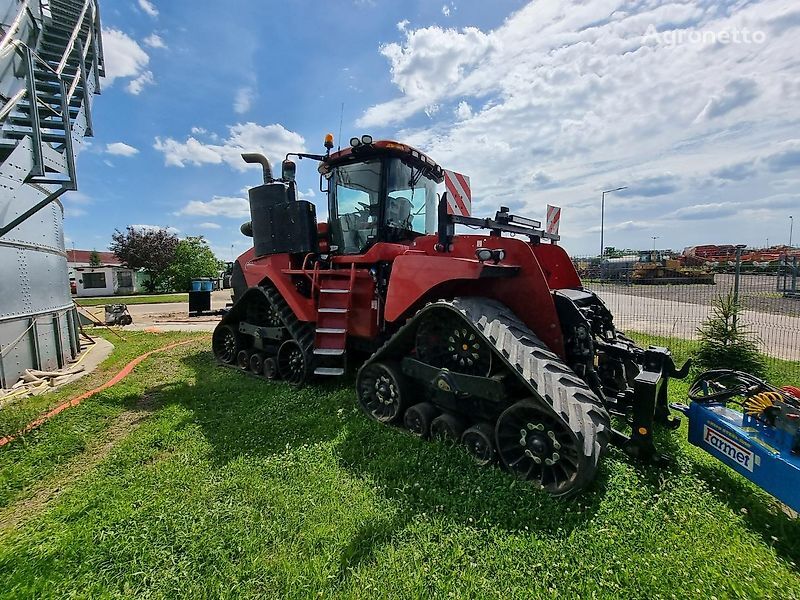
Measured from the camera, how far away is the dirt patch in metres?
3.04

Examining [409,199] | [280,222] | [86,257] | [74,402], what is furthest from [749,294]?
[86,257]

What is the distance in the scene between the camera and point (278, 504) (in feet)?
9.62

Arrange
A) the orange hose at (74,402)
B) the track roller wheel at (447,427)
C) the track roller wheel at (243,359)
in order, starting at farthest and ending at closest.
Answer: the track roller wheel at (243,359) < the orange hose at (74,402) < the track roller wheel at (447,427)

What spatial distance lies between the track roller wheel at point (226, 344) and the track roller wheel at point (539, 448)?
5525 millimetres

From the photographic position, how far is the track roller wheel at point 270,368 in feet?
20.5

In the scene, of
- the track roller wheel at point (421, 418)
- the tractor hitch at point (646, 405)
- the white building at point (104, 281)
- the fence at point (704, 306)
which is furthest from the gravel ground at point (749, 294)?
the white building at point (104, 281)

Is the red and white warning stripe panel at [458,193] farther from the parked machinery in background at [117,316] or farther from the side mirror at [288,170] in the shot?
the parked machinery in background at [117,316]

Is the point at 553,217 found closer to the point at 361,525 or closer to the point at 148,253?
the point at 361,525

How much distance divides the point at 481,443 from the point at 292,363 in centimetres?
350

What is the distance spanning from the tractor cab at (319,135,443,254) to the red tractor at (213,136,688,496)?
2cm

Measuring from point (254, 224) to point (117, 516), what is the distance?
4664mm

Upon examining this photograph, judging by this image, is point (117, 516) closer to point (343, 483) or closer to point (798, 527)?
point (343, 483)

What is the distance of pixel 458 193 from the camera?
4.26m

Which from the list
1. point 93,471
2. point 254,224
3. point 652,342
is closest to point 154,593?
point 93,471
